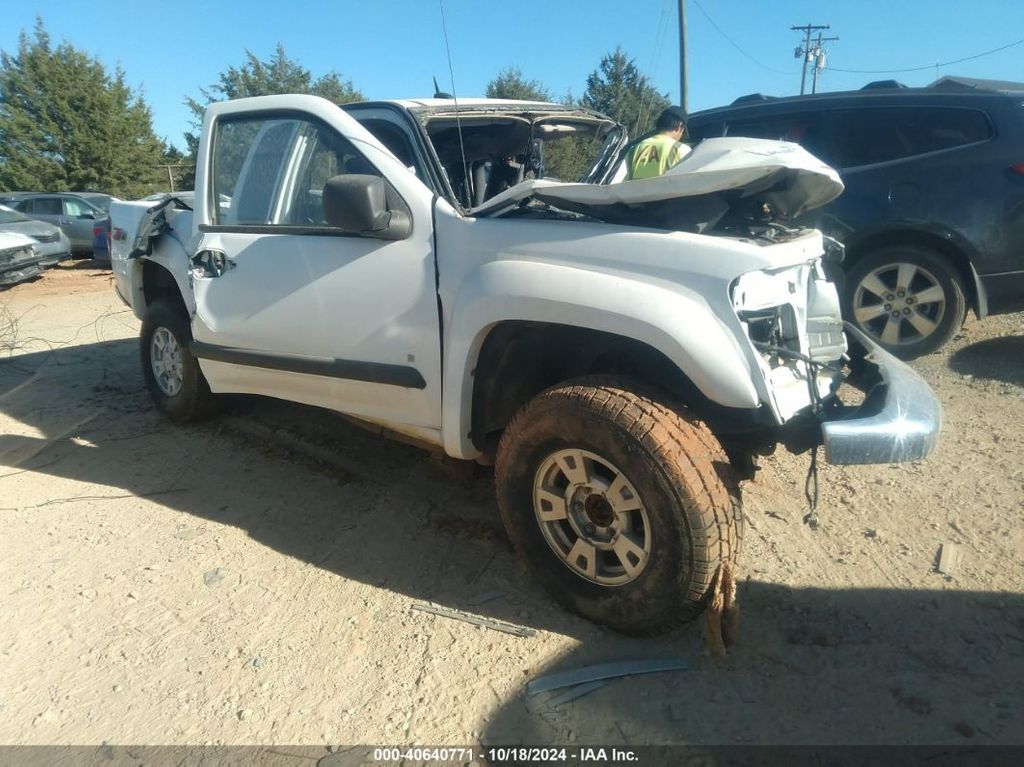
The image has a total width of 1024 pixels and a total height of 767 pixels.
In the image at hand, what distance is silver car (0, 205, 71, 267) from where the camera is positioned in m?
13.6

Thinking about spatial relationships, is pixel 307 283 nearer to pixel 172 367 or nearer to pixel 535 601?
pixel 535 601

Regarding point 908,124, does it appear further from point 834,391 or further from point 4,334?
point 4,334

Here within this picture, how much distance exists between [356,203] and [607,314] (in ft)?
3.62

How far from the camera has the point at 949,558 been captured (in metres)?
2.99

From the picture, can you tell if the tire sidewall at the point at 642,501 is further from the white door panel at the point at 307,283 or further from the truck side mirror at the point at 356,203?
the truck side mirror at the point at 356,203

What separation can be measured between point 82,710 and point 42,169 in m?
32.4

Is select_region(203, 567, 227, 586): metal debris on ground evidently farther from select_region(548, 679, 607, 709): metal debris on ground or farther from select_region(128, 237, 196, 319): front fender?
select_region(548, 679, 607, 709): metal debris on ground

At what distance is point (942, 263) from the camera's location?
5.05 metres

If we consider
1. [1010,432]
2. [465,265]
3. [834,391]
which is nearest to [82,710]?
[465,265]

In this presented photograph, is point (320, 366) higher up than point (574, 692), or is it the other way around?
point (320, 366)

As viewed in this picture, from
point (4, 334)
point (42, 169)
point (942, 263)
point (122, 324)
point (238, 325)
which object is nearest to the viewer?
point (238, 325)

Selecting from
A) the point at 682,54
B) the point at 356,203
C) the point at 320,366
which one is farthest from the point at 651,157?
the point at 682,54

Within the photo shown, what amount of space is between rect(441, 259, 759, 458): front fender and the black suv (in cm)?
292

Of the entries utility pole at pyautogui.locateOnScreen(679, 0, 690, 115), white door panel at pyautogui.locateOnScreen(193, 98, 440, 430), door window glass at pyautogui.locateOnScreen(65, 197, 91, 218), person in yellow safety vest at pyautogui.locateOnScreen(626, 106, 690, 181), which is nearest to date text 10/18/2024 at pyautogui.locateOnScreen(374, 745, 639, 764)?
white door panel at pyautogui.locateOnScreen(193, 98, 440, 430)
